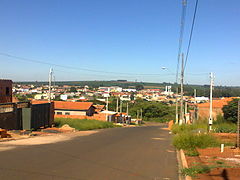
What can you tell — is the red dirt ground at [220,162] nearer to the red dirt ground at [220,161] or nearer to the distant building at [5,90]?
the red dirt ground at [220,161]

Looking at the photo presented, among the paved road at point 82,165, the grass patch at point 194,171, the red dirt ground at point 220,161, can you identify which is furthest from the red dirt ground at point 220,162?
the paved road at point 82,165

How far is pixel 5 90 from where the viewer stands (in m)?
27.0

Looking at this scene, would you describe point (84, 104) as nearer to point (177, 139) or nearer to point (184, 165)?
Answer: point (177, 139)

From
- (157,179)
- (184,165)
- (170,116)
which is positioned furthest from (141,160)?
(170,116)

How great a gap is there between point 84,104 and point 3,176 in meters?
51.1

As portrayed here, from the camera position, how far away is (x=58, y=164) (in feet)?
28.7

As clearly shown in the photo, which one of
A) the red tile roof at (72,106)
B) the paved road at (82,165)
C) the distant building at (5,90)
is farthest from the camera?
the red tile roof at (72,106)

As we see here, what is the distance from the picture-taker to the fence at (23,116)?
61.2 feet

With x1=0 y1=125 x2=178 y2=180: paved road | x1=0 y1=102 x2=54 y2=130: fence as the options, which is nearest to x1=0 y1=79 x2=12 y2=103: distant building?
x1=0 y1=102 x2=54 y2=130: fence

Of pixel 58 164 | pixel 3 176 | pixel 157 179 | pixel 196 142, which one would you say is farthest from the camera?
pixel 196 142

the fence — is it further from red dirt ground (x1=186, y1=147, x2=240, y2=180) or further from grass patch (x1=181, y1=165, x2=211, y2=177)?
grass patch (x1=181, y1=165, x2=211, y2=177)

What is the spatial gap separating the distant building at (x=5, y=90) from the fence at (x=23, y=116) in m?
4.78

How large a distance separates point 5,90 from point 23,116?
7669 mm

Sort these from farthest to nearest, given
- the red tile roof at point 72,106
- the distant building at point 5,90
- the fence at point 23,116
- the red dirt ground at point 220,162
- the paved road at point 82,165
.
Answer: the red tile roof at point 72,106 → the distant building at point 5,90 → the fence at point 23,116 → the red dirt ground at point 220,162 → the paved road at point 82,165
